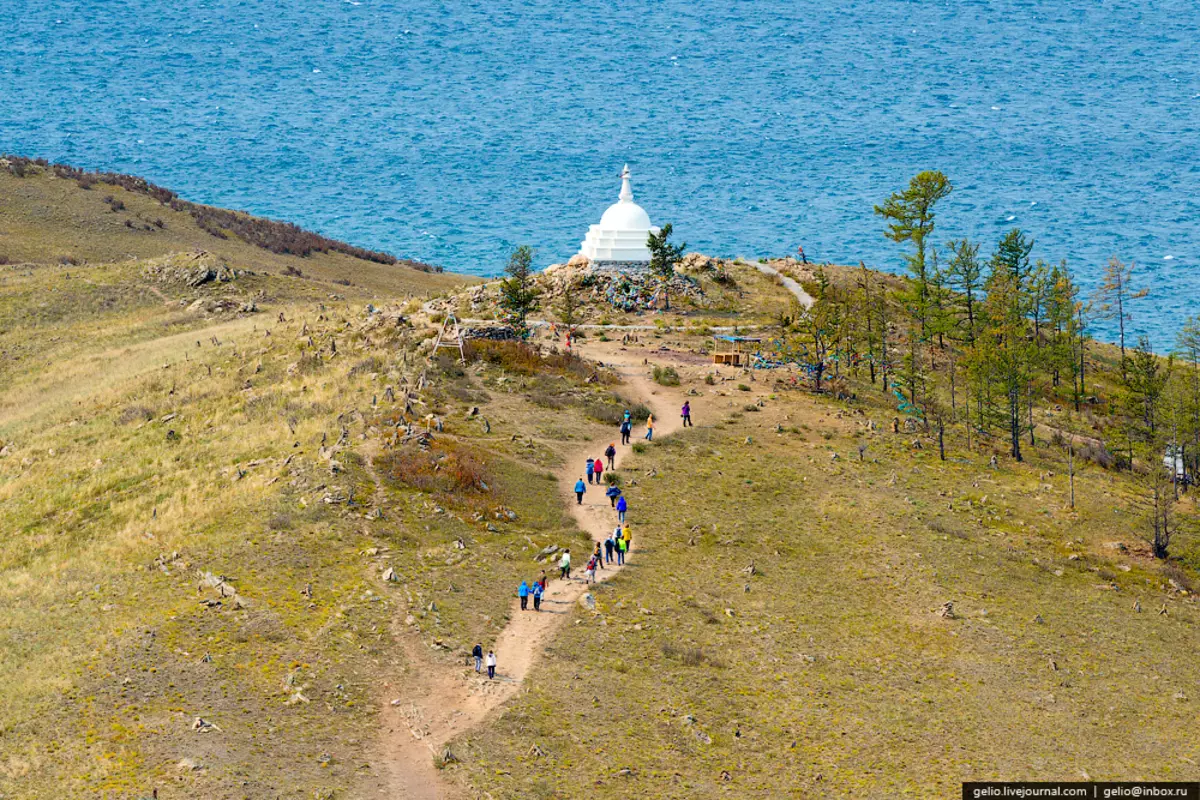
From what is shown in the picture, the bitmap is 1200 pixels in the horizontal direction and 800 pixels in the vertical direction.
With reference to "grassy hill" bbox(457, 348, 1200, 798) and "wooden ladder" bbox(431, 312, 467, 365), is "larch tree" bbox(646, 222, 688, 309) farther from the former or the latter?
"grassy hill" bbox(457, 348, 1200, 798)

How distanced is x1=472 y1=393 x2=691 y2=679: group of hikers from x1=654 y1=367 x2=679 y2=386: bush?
701 cm

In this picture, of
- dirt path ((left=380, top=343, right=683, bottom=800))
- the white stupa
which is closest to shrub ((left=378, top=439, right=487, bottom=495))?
dirt path ((left=380, top=343, right=683, bottom=800))

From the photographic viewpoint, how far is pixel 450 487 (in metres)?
49.8

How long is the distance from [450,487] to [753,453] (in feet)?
50.1

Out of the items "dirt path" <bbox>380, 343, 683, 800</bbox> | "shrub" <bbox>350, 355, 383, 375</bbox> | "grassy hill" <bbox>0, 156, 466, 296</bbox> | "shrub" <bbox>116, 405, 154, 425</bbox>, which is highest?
"grassy hill" <bbox>0, 156, 466, 296</bbox>

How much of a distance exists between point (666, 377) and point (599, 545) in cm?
2291

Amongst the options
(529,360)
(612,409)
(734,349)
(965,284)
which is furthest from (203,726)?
(965,284)

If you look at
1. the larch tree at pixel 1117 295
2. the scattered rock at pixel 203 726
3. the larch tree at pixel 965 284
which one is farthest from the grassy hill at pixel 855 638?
the larch tree at pixel 1117 295

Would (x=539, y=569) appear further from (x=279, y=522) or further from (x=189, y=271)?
(x=189, y=271)

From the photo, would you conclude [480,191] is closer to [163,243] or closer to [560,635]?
[163,243]

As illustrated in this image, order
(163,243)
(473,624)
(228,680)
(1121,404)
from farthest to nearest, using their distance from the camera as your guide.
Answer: (163,243) → (1121,404) → (473,624) → (228,680)

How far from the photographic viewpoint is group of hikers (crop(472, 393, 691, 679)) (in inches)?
1651

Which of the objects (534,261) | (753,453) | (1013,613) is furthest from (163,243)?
(1013,613)

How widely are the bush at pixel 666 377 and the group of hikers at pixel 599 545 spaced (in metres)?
7.01
